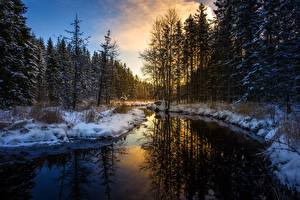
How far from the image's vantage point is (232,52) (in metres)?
28.5

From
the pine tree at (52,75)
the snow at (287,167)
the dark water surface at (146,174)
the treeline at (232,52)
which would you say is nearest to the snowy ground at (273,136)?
the snow at (287,167)

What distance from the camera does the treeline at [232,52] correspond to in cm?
1258

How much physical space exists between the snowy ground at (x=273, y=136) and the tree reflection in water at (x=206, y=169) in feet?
1.65

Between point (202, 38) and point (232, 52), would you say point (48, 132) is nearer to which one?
point (232, 52)

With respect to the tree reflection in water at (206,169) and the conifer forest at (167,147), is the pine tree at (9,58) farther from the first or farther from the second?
the tree reflection in water at (206,169)

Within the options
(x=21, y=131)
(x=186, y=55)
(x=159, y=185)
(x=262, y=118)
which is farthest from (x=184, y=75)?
(x=159, y=185)

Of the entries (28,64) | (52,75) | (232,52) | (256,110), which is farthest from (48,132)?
(52,75)

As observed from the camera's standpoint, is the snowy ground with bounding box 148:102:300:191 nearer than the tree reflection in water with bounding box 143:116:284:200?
No

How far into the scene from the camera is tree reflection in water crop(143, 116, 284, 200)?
680cm

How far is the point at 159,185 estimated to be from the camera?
7332 mm

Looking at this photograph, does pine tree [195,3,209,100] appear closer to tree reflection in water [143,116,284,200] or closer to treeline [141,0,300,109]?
treeline [141,0,300,109]

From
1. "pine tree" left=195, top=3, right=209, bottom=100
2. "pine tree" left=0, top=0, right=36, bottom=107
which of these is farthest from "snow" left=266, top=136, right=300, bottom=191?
"pine tree" left=195, top=3, right=209, bottom=100

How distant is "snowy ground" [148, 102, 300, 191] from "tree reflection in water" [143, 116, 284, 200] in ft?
1.65

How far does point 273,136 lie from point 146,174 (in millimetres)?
6074
